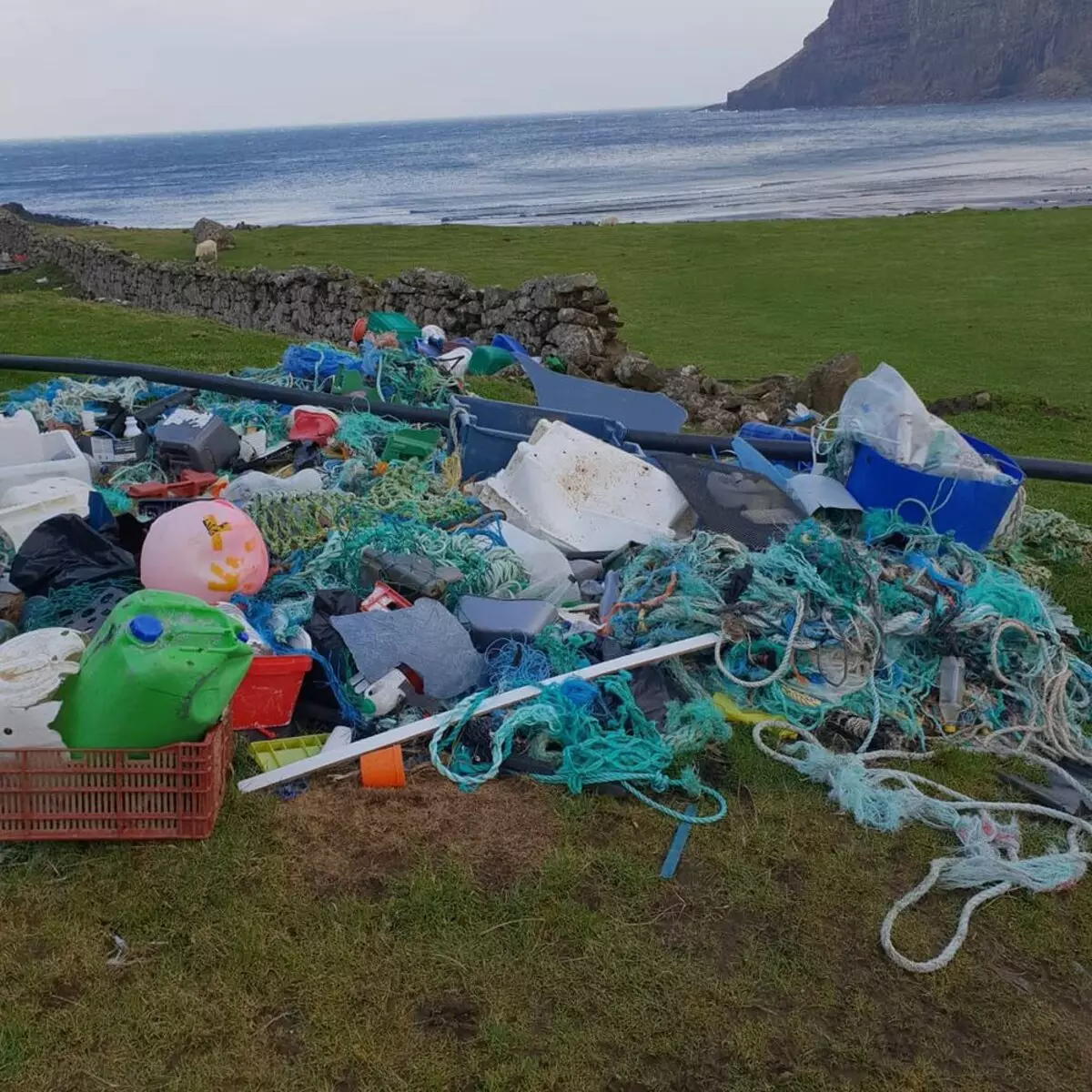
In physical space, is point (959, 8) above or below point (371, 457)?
above

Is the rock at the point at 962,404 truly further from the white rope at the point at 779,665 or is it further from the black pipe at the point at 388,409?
the white rope at the point at 779,665

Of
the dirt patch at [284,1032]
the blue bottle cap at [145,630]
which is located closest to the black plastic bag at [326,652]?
the blue bottle cap at [145,630]

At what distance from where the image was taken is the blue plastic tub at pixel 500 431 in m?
6.12

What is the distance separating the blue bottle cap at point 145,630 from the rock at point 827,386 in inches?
296

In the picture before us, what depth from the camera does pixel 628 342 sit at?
15008 millimetres

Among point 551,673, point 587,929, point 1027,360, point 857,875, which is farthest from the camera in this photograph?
point 1027,360

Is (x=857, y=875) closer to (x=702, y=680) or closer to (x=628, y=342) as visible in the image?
(x=702, y=680)

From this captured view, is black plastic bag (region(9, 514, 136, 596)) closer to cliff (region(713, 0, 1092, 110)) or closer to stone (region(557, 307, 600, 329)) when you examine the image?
stone (region(557, 307, 600, 329))

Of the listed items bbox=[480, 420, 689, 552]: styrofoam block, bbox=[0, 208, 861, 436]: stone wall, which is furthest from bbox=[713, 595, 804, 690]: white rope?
bbox=[0, 208, 861, 436]: stone wall

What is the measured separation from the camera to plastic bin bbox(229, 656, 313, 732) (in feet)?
12.3

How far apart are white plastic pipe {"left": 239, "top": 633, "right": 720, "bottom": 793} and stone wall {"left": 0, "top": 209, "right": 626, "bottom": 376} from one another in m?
7.50

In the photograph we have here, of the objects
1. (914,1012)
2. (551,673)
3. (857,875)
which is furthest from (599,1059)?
(551,673)

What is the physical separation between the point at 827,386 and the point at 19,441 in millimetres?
6719

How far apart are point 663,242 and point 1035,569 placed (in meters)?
21.7
